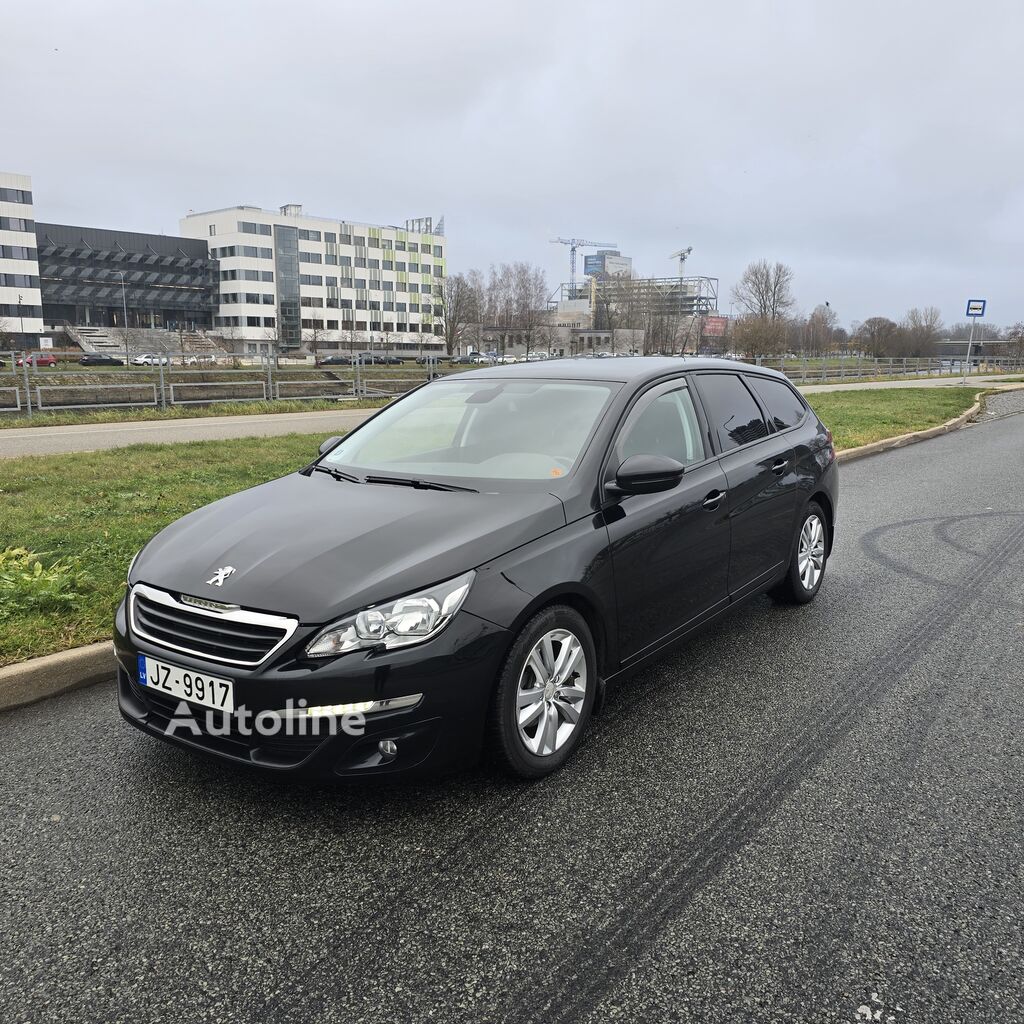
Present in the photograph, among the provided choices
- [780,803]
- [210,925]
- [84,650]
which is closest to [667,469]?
[780,803]

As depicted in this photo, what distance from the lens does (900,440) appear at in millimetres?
14844

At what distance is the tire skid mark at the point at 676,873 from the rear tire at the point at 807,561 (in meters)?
0.97

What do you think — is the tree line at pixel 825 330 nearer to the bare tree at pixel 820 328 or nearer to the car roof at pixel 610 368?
the bare tree at pixel 820 328

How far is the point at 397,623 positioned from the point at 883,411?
775 inches

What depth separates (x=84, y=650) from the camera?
4312 millimetres

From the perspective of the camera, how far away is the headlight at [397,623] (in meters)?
2.77

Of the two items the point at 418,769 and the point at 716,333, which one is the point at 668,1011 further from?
the point at 716,333

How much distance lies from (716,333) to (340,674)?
113 m

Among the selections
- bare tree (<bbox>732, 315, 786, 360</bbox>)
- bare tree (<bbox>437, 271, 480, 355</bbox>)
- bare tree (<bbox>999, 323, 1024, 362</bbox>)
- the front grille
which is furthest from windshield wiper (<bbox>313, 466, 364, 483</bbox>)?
bare tree (<bbox>437, 271, 480, 355</bbox>)

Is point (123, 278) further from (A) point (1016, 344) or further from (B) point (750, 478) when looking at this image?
(B) point (750, 478)

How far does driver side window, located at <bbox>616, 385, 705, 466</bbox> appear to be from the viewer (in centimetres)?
395

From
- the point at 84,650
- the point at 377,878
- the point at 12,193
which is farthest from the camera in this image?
the point at 12,193

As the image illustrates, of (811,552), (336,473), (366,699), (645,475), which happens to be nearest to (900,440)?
(811,552)

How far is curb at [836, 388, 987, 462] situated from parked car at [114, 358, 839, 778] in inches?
299
